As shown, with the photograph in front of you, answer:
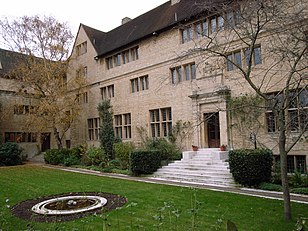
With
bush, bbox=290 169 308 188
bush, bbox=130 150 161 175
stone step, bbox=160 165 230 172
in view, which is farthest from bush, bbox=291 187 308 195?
bush, bbox=130 150 161 175

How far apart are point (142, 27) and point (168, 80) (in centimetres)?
613

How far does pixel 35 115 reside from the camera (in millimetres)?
22141

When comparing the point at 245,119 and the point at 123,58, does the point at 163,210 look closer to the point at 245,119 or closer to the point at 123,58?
the point at 245,119

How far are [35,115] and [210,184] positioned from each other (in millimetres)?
15711

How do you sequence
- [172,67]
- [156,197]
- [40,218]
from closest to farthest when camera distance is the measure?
1. [40,218]
2. [156,197]
3. [172,67]

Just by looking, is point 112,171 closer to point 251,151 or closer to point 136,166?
point 136,166

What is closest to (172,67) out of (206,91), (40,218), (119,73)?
(206,91)

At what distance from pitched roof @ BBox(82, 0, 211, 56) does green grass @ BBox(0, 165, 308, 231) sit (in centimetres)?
1136

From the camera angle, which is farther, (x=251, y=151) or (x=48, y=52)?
(x=48, y=52)

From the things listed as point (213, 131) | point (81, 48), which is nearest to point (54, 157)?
point (81, 48)

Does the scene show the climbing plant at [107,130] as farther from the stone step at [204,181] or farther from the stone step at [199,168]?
the stone step at [204,181]

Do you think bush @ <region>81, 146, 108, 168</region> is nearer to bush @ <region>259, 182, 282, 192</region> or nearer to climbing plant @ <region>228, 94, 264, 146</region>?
climbing plant @ <region>228, 94, 264, 146</region>

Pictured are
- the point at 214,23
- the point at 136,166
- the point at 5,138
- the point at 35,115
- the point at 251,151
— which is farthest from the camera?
the point at 5,138

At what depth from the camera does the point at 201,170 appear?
14203 millimetres
